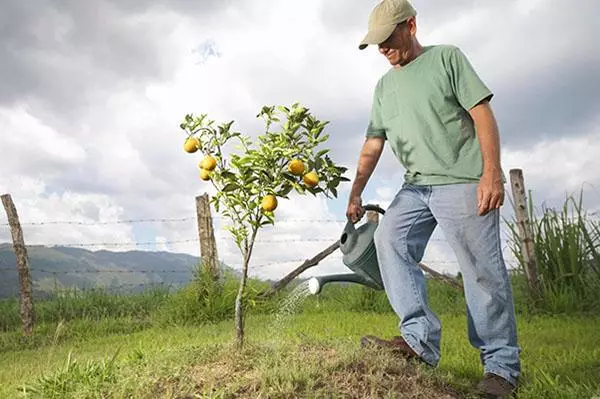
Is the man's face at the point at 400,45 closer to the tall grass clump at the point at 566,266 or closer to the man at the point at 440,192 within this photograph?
the man at the point at 440,192

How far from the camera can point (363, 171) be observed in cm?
393

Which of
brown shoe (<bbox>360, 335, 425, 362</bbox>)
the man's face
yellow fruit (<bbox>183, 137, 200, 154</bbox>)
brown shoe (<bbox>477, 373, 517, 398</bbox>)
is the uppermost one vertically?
the man's face

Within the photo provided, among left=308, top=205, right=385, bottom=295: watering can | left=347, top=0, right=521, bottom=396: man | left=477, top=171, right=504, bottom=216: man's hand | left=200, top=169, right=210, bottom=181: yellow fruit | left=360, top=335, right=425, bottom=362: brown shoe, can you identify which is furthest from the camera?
left=308, top=205, right=385, bottom=295: watering can

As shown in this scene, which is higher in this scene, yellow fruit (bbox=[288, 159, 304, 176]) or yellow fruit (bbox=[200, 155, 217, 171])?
yellow fruit (bbox=[200, 155, 217, 171])

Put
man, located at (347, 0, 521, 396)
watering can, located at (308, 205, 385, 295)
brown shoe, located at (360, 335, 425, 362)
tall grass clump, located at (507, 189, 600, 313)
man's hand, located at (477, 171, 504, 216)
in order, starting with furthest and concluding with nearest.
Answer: tall grass clump, located at (507, 189, 600, 313)
watering can, located at (308, 205, 385, 295)
brown shoe, located at (360, 335, 425, 362)
man, located at (347, 0, 521, 396)
man's hand, located at (477, 171, 504, 216)

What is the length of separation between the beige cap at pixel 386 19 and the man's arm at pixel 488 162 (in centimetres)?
61

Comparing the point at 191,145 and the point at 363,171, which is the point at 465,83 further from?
the point at 191,145

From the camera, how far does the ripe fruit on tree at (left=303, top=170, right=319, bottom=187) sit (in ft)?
10.8

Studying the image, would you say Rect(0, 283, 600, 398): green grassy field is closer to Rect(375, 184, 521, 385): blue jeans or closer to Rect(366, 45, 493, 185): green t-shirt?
Rect(375, 184, 521, 385): blue jeans

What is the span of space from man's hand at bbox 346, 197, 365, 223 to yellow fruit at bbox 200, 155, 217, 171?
883 millimetres

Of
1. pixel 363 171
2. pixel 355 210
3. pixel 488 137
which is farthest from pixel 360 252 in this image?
pixel 488 137

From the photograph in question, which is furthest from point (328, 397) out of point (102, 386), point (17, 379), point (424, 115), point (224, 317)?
point (224, 317)

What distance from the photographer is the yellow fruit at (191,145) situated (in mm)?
Answer: 3566

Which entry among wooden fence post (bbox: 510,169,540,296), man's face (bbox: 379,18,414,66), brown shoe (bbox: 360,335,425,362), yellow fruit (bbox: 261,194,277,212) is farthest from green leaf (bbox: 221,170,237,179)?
wooden fence post (bbox: 510,169,540,296)
